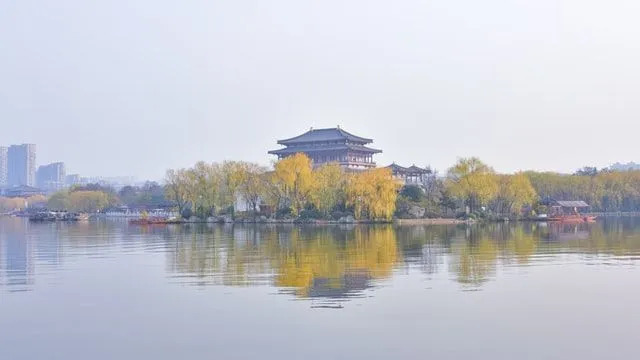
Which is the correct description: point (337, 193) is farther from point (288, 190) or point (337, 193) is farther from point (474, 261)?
point (474, 261)

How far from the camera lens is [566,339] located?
10.5 meters

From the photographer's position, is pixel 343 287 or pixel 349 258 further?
pixel 349 258

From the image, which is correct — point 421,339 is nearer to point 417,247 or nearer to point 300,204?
point 417,247

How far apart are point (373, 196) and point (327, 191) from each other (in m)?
3.88

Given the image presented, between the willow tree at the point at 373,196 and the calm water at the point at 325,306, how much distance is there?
27.3 metres

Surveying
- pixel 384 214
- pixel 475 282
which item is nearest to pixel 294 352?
pixel 475 282

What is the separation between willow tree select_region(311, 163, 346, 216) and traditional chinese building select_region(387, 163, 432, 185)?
12074mm

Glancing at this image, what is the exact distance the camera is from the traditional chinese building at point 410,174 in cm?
6556

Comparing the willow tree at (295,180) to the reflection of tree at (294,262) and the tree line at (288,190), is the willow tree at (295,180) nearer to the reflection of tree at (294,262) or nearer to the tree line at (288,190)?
the tree line at (288,190)

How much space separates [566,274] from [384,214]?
33906 millimetres

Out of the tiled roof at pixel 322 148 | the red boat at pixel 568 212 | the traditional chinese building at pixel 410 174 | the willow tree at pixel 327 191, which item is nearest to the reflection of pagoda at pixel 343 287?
the willow tree at pixel 327 191

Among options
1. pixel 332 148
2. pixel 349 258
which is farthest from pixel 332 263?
pixel 332 148

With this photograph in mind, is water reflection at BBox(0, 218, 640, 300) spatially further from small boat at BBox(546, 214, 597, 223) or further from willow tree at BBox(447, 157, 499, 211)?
small boat at BBox(546, 214, 597, 223)

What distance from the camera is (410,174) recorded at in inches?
2635
